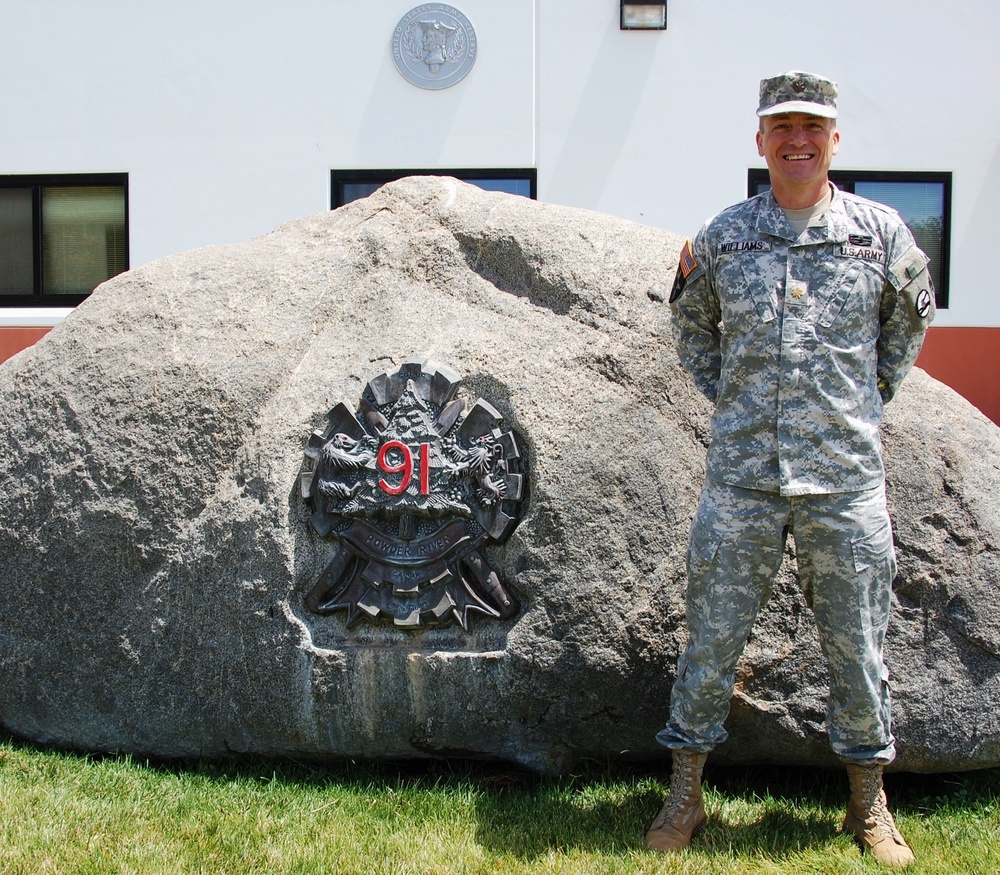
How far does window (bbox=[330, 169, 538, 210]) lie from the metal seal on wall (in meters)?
0.59

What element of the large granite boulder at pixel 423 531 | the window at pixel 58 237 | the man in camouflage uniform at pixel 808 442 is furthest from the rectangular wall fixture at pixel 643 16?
the man in camouflage uniform at pixel 808 442

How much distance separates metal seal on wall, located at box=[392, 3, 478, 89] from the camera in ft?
24.2

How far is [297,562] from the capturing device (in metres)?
3.49

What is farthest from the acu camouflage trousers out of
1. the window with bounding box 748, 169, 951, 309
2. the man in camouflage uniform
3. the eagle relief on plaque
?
the window with bounding box 748, 169, 951, 309

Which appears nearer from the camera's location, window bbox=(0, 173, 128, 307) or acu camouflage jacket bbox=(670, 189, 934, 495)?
acu camouflage jacket bbox=(670, 189, 934, 495)

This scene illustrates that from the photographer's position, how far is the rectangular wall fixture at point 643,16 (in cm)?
729

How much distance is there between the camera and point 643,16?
731 cm

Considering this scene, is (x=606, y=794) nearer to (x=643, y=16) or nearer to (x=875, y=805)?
(x=875, y=805)

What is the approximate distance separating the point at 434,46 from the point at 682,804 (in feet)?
18.8

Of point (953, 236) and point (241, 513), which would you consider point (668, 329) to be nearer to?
point (241, 513)

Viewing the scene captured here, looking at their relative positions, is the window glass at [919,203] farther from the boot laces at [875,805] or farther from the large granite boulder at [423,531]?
the boot laces at [875,805]

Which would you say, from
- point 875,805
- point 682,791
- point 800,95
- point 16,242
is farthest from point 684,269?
point 16,242

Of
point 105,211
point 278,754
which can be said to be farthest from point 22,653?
point 105,211

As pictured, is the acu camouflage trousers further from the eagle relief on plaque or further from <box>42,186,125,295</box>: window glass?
<box>42,186,125,295</box>: window glass
